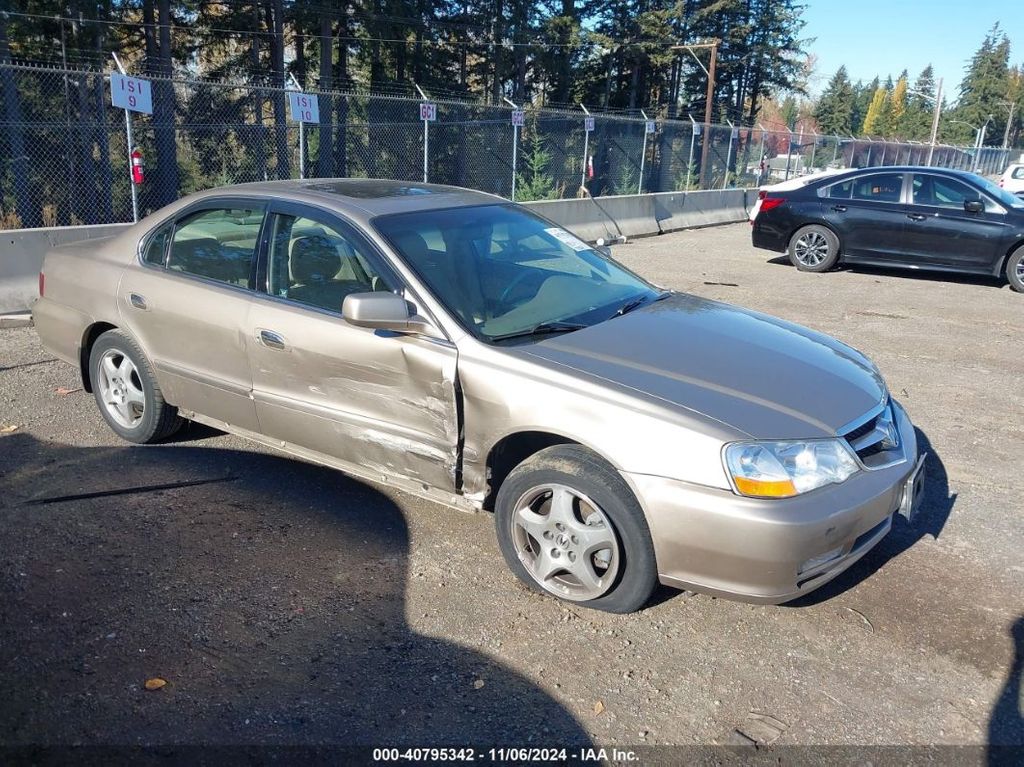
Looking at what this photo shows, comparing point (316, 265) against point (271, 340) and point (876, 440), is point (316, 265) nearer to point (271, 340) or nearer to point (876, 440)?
point (271, 340)

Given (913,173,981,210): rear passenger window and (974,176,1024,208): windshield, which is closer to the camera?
(974,176,1024,208): windshield

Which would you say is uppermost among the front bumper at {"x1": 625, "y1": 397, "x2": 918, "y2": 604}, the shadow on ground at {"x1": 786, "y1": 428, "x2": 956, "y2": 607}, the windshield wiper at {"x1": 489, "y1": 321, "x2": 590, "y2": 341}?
the windshield wiper at {"x1": 489, "y1": 321, "x2": 590, "y2": 341}

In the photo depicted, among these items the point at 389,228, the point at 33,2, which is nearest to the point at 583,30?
the point at 33,2

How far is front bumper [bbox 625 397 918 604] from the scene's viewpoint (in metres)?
2.90

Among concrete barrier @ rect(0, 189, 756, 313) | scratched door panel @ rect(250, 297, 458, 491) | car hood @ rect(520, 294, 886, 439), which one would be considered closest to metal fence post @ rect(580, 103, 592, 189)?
concrete barrier @ rect(0, 189, 756, 313)

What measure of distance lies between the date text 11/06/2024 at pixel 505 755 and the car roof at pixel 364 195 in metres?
2.41

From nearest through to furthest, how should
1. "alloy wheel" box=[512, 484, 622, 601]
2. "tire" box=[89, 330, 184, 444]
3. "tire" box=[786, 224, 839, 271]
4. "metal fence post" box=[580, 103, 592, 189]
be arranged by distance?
1. "alloy wheel" box=[512, 484, 622, 601]
2. "tire" box=[89, 330, 184, 444]
3. "tire" box=[786, 224, 839, 271]
4. "metal fence post" box=[580, 103, 592, 189]

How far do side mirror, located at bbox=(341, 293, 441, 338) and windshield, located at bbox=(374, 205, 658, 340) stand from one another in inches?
6.3

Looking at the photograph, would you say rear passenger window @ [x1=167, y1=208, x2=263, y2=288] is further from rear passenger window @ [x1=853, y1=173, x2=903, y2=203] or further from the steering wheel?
rear passenger window @ [x1=853, y1=173, x2=903, y2=203]

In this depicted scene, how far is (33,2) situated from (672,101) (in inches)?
1442

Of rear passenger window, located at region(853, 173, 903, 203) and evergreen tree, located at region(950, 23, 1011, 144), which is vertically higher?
evergreen tree, located at region(950, 23, 1011, 144)

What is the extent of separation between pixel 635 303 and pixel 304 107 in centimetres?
870

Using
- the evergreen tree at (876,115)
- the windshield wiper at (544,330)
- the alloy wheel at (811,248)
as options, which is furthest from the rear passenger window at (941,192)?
the evergreen tree at (876,115)

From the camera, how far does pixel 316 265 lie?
13.2 ft
